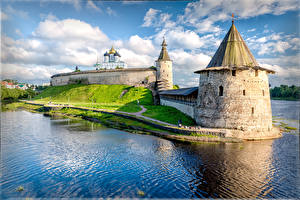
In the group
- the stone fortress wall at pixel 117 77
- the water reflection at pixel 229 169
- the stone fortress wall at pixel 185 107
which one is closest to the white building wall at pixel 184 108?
the stone fortress wall at pixel 185 107

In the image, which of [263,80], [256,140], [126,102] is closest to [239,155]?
[256,140]

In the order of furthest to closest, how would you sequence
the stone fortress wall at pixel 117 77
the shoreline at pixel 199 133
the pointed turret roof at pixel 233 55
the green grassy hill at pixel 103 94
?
the stone fortress wall at pixel 117 77 → the green grassy hill at pixel 103 94 → the pointed turret roof at pixel 233 55 → the shoreline at pixel 199 133

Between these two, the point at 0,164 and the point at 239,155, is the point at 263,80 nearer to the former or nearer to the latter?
the point at 239,155

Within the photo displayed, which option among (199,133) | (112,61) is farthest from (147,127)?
(112,61)

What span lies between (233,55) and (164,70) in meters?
29.3

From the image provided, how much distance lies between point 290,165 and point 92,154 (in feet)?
48.7

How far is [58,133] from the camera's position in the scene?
76.3ft

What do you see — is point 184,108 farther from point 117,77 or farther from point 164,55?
point 117,77

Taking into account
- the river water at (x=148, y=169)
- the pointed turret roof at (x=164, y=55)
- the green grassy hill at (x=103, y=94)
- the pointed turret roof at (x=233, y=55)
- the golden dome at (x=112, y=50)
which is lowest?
the river water at (x=148, y=169)

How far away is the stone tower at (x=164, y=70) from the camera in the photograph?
4850 centimetres

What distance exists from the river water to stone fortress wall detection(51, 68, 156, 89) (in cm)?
3460

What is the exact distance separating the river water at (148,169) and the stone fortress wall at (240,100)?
2428mm

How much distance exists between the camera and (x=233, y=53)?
68.8 ft

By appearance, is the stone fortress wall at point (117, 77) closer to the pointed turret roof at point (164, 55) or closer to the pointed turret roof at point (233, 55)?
the pointed turret roof at point (164, 55)
